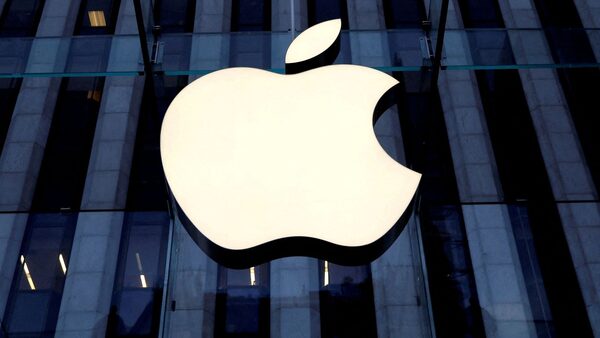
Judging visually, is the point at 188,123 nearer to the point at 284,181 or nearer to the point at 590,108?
the point at 284,181

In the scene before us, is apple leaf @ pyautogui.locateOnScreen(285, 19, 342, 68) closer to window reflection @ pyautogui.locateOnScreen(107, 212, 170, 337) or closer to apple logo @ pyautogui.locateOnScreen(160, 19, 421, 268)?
apple logo @ pyautogui.locateOnScreen(160, 19, 421, 268)

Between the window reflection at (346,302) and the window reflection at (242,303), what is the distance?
116 cm

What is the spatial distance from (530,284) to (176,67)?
8488mm

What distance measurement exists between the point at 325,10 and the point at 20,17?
855 cm

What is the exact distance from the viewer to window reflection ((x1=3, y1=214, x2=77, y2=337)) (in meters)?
13.8

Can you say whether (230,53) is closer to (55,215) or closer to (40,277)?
(55,215)

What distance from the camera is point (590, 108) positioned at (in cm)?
1689

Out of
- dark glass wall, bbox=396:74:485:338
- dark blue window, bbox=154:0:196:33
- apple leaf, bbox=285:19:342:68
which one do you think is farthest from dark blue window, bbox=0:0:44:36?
dark glass wall, bbox=396:74:485:338

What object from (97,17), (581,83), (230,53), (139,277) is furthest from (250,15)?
(581,83)

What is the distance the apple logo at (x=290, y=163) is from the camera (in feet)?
34.3

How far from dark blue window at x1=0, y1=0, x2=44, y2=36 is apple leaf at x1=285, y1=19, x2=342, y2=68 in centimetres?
945

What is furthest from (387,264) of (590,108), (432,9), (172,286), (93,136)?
(93,136)

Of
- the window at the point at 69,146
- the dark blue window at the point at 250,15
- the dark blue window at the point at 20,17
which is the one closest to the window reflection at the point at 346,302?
the window at the point at 69,146

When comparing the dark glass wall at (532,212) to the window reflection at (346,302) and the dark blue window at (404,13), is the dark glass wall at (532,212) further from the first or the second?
the window reflection at (346,302)
